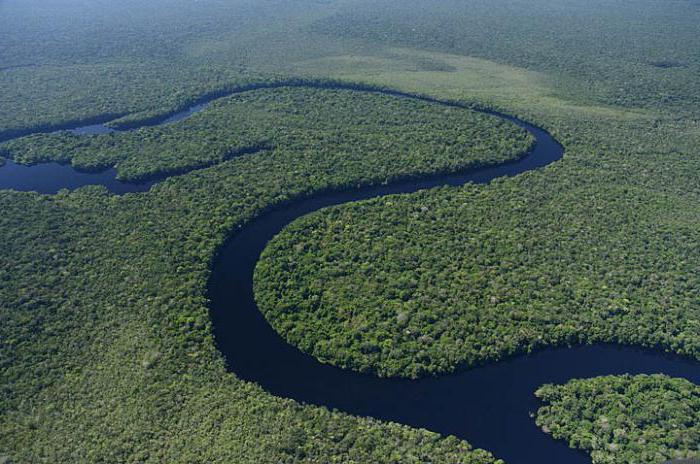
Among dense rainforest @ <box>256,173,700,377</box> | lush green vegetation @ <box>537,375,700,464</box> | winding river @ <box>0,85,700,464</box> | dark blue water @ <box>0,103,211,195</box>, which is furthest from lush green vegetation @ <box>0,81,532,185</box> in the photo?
lush green vegetation @ <box>537,375,700,464</box>

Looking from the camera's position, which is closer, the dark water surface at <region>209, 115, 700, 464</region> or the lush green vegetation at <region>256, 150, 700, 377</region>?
the dark water surface at <region>209, 115, 700, 464</region>

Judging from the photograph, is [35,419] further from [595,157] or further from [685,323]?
[595,157]

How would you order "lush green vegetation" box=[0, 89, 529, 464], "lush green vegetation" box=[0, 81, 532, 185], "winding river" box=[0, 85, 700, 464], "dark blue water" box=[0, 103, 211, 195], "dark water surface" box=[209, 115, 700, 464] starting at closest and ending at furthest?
"lush green vegetation" box=[0, 89, 529, 464] → "dark water surface" box=[209, 115, 700, 464] → "winding river" box=[0, 85, 700, 464] → "dark blue water" box=[0, 103, 211, 195] → "lush green vegetation" box=[0, 81, 532, 185]

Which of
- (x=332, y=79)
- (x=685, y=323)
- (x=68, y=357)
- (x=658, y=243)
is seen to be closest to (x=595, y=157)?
(x=658, y=243)

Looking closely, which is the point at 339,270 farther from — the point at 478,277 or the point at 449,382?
the point at 449,382

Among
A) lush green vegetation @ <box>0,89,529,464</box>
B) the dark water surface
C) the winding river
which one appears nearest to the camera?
lush green vegetation @ <box>0,89,529,464</box>

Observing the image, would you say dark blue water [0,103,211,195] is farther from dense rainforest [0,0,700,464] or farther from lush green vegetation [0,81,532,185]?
dense rainforest [0,0,700,464]
